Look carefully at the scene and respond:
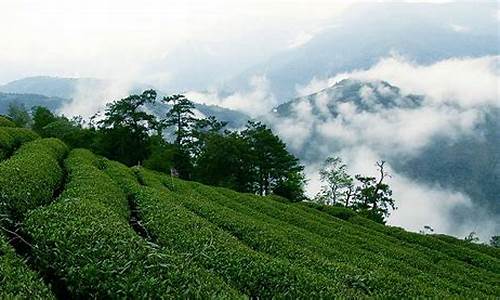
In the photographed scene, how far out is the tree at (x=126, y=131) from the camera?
72.1 m

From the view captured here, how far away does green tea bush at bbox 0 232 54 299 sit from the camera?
32.8ft

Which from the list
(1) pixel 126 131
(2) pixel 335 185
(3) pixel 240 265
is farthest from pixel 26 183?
(2) pixel 335 185

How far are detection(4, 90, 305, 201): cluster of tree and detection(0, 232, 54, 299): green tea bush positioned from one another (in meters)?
55.1

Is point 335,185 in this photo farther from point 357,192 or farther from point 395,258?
point 395,258

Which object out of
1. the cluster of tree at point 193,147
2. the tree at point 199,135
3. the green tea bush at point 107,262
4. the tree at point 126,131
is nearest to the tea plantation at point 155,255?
the green tea bush at point 107,262

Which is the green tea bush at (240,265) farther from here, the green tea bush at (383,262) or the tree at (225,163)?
the tree at (225,163)

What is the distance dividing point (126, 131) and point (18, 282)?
63821 mm

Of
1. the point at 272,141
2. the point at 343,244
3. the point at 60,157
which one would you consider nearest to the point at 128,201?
the point at 343,244

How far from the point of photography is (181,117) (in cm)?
7788

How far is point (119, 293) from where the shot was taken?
11.5m

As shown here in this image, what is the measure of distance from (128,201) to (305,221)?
44.8 ft

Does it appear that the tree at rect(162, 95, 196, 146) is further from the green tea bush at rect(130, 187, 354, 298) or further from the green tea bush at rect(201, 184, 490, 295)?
the green tea bush at rect(130, 187, 354, 298)

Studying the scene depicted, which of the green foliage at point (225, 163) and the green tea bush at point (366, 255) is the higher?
the green foliage at point (225, 163)

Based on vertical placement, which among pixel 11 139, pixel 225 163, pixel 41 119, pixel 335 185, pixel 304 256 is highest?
pixel 41 119
